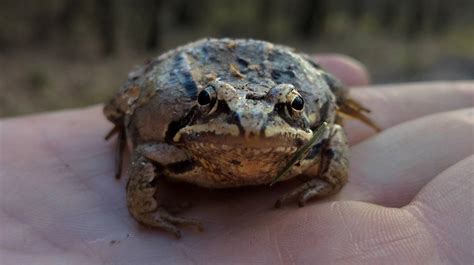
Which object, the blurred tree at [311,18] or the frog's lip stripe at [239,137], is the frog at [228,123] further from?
the blurred tree at [311,18]

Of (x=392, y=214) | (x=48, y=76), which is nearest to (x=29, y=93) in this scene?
(x=48, y=76)

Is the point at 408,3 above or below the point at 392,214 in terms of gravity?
below

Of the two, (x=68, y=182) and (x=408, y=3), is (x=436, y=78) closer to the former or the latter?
(x=408, y=3)

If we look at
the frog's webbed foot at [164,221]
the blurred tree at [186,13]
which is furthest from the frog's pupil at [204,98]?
the blurred tree at [186,13]

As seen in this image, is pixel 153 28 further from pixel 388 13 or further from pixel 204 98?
pixel 204 98

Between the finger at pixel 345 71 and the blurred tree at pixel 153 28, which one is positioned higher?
the finger at pixel 345 71

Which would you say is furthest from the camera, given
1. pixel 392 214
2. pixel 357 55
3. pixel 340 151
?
pixel 357 55
